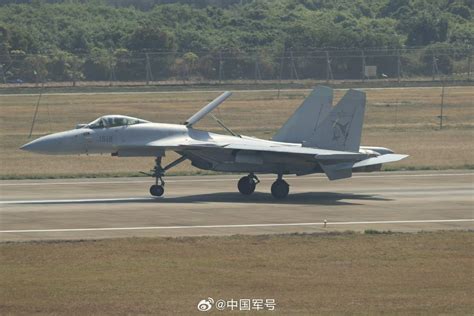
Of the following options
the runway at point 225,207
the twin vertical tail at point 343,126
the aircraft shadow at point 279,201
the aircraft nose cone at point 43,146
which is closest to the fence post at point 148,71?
the runway at point 225,207

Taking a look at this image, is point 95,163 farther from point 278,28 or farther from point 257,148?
point 278,28

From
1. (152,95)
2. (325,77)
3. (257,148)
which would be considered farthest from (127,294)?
(325,77)

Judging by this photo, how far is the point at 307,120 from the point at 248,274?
14.8 m

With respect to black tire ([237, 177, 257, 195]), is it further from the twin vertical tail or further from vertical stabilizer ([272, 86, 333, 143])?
vertical stabilizer ([272, 86, 333, 143])

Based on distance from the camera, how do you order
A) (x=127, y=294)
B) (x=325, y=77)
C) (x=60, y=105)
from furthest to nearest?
1. (x=325, y=77)
2. (x=60, y=105)
3. (x=127, y=294)

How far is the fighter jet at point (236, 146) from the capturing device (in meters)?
33.9

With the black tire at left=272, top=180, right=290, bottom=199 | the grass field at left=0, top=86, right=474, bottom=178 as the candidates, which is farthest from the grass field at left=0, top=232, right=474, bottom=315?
the grass field at left=0, top=86, right=474, bottom=178

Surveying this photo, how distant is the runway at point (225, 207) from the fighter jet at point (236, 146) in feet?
2.99

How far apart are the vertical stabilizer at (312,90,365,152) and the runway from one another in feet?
5.40

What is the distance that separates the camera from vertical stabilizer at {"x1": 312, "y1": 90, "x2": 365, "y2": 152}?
112ft

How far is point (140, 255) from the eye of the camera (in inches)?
931

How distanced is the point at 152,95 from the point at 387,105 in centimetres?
1702

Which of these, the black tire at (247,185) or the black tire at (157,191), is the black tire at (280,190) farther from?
the black tire at (157,191)

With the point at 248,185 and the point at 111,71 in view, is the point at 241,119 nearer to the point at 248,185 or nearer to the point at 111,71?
the point at 111,71
